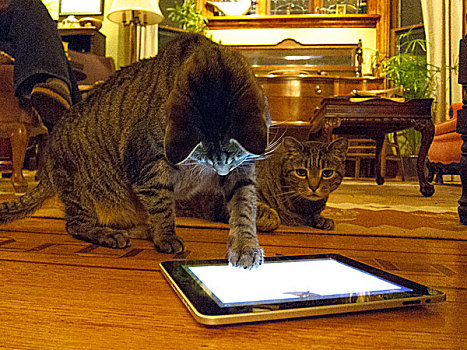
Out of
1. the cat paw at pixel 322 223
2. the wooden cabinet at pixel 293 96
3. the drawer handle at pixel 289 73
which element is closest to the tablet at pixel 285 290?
the cat paw at pixel 322 223

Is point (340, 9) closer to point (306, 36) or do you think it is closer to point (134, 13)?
point (306, 36)

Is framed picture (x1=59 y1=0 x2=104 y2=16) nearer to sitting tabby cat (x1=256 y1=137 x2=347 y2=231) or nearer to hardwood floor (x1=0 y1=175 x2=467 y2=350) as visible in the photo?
sitting tabby cat (x1=256 y1=137 x2=347 y2=231)

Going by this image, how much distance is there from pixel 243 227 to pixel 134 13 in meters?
3.09

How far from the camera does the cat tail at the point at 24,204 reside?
114 cm

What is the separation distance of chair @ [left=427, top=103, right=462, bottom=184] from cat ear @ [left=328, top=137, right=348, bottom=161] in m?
1.96

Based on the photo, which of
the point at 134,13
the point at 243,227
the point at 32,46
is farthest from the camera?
the point at 134,13

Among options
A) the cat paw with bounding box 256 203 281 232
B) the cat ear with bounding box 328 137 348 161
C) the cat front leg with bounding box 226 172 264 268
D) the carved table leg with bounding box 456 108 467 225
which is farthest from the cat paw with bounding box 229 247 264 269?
the carved table leg with bounding box 456 108 467 225

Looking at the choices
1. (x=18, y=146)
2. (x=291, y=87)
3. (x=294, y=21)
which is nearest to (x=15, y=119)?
(x=18, y=146)

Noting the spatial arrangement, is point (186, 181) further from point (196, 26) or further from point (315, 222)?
point (196, 26)

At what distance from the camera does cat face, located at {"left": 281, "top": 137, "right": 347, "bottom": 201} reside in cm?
141

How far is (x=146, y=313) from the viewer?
549 millimetres

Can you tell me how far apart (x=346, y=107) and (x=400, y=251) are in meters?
1.89

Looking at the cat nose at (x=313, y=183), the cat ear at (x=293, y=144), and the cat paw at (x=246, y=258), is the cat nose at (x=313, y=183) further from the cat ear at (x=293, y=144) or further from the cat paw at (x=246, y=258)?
the cat paw at (x=246, y=258)

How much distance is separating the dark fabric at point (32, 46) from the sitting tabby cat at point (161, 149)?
923mm
